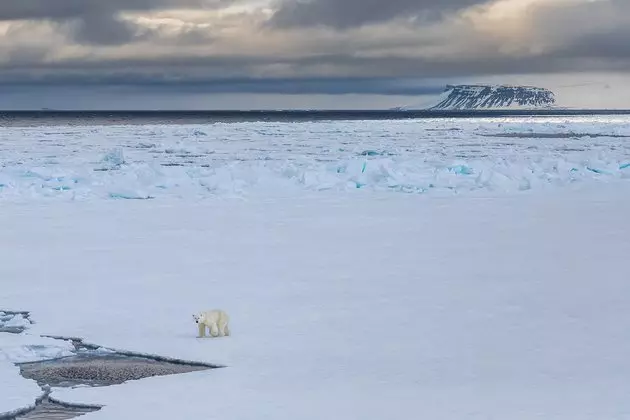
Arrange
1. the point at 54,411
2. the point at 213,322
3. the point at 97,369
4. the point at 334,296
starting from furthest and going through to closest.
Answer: the point at 334,296 < the point at 213,322 < the point at 97,369 < the point at 54,411

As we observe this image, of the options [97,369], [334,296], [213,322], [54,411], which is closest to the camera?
[54,411]

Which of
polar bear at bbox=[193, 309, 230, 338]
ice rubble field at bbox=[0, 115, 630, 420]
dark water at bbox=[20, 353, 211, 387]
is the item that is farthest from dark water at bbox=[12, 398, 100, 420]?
polar bear at bbox=[193, 309, 230, 338]

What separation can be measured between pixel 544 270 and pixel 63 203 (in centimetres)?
710

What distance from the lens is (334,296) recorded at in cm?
632

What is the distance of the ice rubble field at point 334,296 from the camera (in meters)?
4.14

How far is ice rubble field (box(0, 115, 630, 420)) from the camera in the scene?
4.14m

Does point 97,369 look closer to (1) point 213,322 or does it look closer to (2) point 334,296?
(1) point 213,322

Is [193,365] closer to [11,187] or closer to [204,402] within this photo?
[204,402]

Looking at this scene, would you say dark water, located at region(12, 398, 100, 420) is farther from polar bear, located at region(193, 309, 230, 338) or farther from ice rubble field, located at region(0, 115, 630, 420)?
polar bear, located at region(193, 309, 230, 338)

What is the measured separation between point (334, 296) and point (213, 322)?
133 centimetres

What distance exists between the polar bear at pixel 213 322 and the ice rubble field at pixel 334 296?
7 cm

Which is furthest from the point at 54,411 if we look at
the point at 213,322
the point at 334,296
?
the point at 334,296

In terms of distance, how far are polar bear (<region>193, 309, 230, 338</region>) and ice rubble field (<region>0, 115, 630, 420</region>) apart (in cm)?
7

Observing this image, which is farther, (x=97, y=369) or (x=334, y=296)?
(x=334, y=296)
